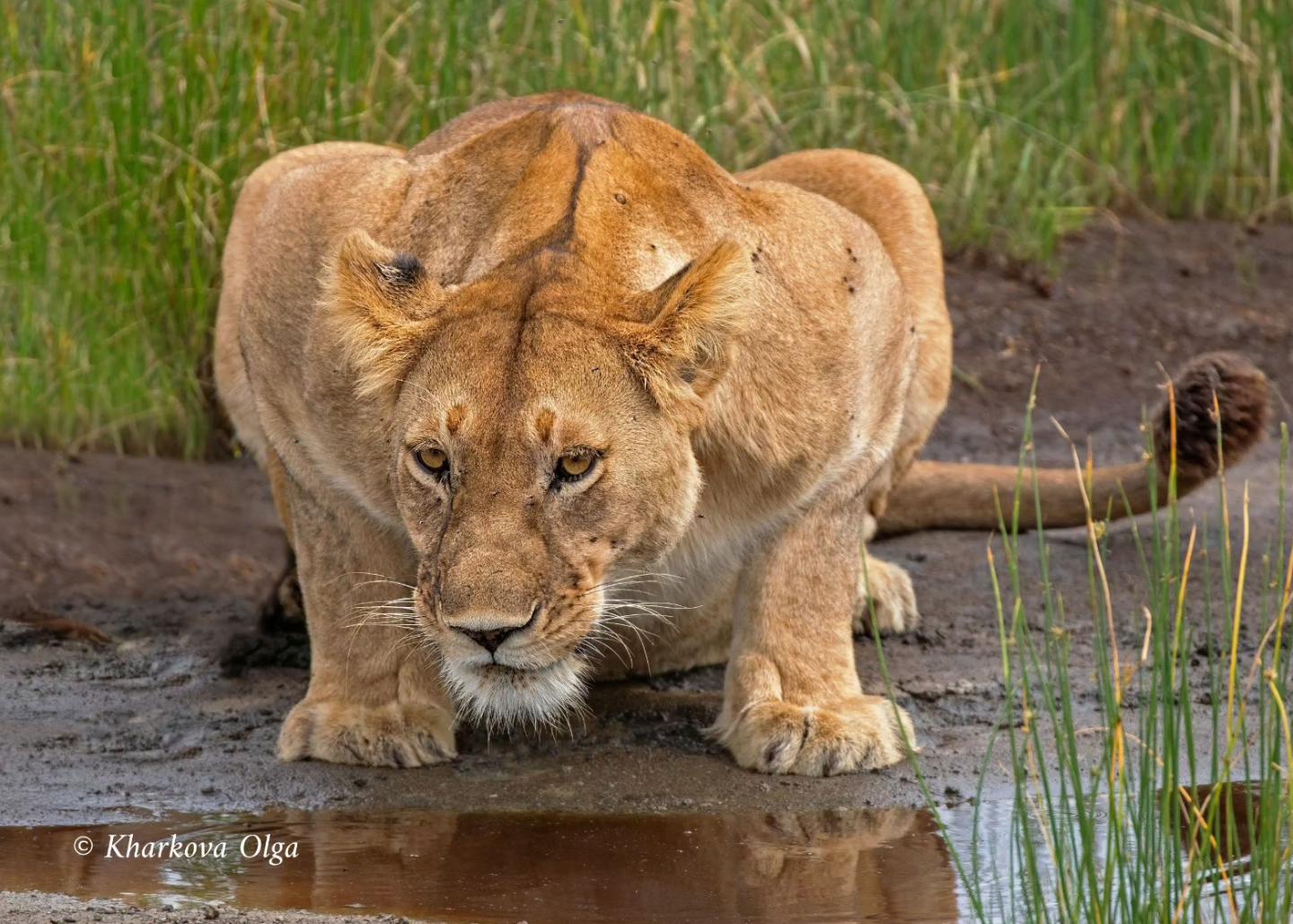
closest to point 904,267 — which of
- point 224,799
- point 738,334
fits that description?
point 738,334

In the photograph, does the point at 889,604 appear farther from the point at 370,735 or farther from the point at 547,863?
the point at 547,863

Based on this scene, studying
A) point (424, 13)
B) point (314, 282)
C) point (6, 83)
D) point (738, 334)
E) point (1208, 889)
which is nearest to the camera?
point (1208, 889)

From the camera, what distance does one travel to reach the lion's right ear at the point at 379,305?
4188 mm

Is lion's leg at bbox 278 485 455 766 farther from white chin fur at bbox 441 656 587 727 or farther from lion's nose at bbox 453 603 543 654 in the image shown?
lion's nose at bbox 453 603 543 654

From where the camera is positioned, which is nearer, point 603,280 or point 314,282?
point 603,280

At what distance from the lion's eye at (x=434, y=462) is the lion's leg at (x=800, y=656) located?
3.45ft

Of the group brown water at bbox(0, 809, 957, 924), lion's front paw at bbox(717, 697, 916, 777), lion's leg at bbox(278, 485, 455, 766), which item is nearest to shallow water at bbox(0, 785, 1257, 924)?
brown water at bbox(0, 809, 957, 924)

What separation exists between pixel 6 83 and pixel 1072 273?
469 cm

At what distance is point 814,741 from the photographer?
4.70 meters

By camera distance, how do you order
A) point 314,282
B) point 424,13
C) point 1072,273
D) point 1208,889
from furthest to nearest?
point 1072,273, point 424,13, point 314,282, point 1208,889

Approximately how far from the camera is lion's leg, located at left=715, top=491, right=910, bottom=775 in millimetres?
4723

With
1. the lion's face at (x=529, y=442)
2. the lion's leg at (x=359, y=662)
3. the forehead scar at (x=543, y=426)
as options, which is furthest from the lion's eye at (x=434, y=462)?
the lion's leg at (x=359, y=662)

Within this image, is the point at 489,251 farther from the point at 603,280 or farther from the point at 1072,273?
the point at 1072,273

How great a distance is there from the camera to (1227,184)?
32.3ft
